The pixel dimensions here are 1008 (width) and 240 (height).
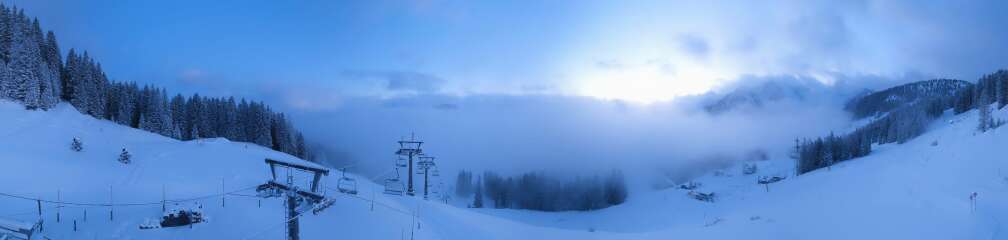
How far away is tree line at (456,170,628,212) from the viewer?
3971 inches

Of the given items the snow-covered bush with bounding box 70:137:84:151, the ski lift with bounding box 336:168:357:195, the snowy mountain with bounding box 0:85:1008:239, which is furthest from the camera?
the snow-covered bush with bounding box 70:137:84:151

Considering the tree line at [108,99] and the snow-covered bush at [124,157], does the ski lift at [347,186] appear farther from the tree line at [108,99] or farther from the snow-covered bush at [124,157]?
the tree line at [108,99]

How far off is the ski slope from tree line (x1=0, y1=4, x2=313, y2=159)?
131 inches

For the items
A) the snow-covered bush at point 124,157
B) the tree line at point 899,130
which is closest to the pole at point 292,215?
the snow-covered bush at point 124,157

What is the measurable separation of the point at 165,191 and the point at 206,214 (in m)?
9.10

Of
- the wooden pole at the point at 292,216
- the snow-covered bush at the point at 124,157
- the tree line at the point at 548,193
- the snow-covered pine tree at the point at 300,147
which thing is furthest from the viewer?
the tree line at the point at 548,193

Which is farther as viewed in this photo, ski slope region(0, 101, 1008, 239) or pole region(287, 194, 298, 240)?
ski slope region(0, 101, 1008, 239)

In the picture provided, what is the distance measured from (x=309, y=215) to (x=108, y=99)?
5534 centimetres

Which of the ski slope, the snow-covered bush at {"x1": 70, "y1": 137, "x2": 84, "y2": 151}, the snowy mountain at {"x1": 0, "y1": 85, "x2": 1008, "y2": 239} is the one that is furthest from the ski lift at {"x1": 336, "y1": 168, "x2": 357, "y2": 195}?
the snow-covered bush at {"x1": 70, "y1": 137, "x2": 84, "y2": 151}

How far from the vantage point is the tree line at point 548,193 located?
331 feet

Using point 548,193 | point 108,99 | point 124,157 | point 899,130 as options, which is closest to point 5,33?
point 108,99

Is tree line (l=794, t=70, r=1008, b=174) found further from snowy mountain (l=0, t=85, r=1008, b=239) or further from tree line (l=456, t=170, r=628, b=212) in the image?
snowy mountain (l=0, t=85, r=1008, b=239)

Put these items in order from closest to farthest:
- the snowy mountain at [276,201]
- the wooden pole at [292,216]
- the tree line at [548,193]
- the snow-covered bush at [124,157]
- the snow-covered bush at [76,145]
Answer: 1. the wooden pole at [292,216]
2. the snowy mountain at [276,201]
3. the snow-covered bush at [124,157]
4. the snow-covered bush at [76,145]
5. the tree line at [548,193]

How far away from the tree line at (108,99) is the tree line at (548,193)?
1481 inches
